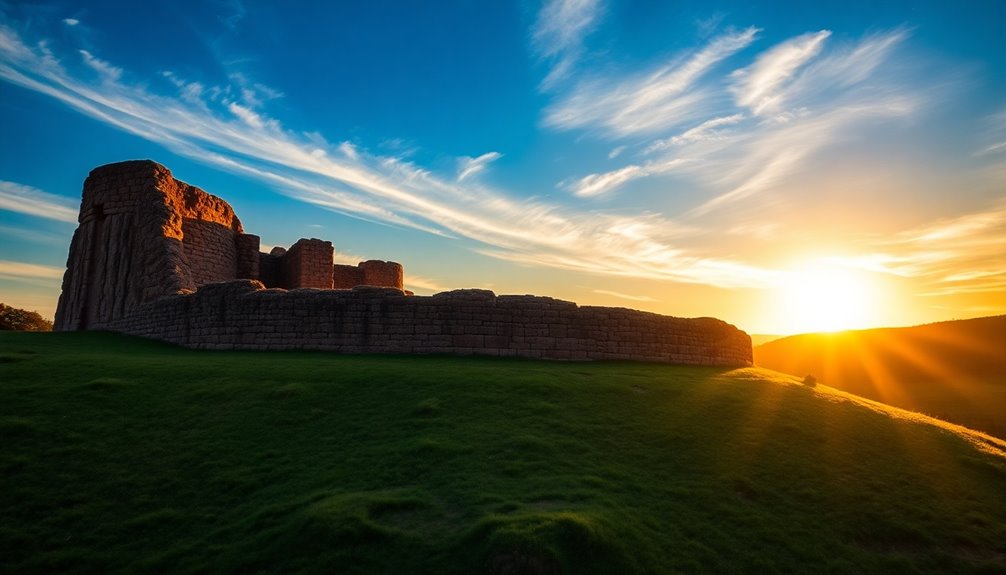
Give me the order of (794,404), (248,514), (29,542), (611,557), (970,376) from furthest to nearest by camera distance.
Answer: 1. (970,376)
2. (794,404)
3. (248,514)
4. (29,542)
5. (611,557)

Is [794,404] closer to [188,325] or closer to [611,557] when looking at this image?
[611,557]

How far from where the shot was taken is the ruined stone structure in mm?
Result: 19484

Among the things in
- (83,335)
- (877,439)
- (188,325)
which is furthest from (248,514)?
(83,335)

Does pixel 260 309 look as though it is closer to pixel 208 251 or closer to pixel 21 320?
pixel 208 251

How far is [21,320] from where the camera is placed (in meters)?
39.6

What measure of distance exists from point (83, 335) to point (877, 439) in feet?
89.7

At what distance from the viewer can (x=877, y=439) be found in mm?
12938

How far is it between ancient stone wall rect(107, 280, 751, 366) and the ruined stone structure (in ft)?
0.12

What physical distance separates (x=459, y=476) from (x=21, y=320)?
1781 inches

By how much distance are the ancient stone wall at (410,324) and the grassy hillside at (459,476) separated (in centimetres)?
428

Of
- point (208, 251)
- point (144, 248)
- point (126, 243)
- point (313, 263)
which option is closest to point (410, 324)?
point (313, 263)

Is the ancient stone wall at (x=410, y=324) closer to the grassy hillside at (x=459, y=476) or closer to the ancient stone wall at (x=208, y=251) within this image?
the grassy hillside at (x=459, y=476)

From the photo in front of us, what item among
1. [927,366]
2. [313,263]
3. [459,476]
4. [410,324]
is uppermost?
[313,263]

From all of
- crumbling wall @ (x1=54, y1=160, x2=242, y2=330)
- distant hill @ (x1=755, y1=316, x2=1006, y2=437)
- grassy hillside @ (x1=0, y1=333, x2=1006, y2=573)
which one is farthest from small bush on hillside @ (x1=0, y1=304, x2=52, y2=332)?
distant hill @ (x1=755, y1=316, x2=1006, y2=437)
